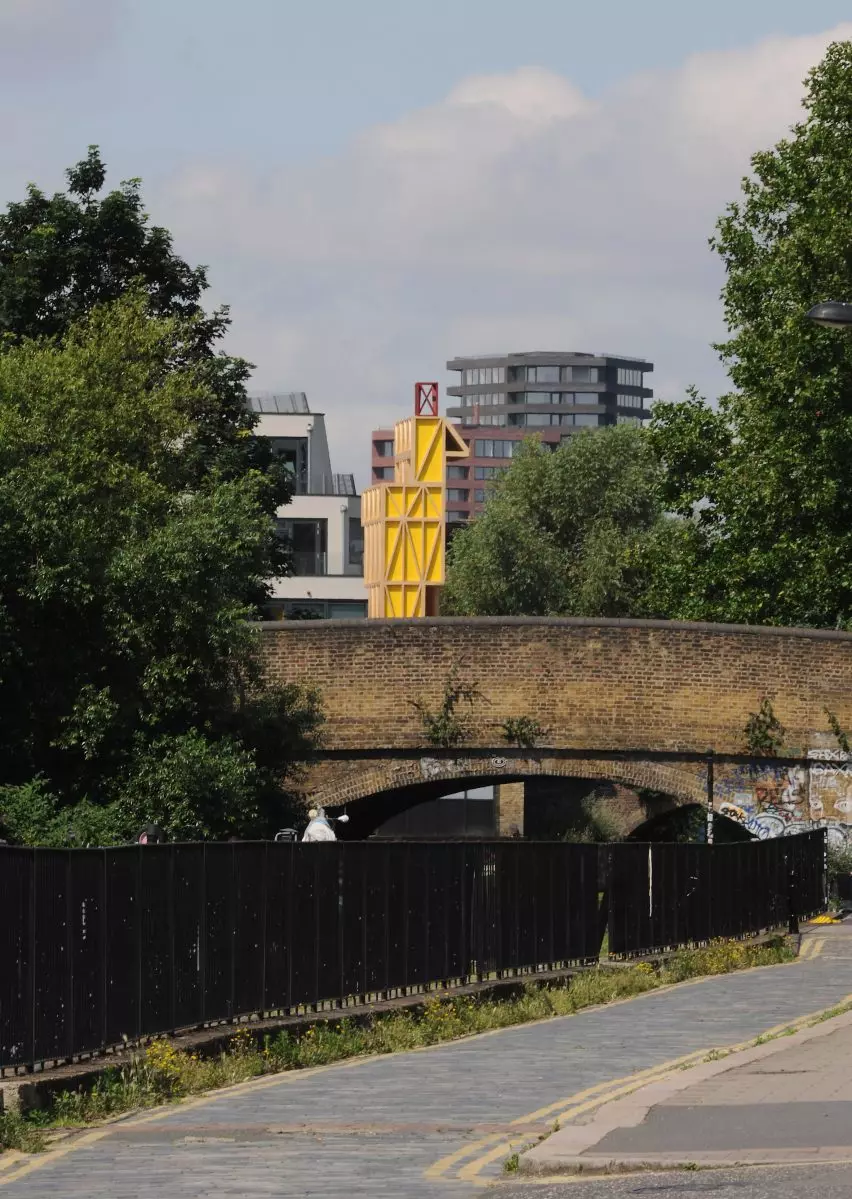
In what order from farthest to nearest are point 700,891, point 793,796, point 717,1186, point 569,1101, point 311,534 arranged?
point 311,534
point 793,796
point 700,891
point 569,1101
point 717,1186

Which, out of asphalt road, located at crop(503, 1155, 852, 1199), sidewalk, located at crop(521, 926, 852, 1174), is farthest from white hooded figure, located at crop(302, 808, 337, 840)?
asphalt road, located at crop(503, 1155, 852, 1199)

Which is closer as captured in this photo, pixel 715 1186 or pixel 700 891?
pixel 715 1186

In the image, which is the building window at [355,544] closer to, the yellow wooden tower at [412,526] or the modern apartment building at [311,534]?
the modern apartment building at [311,534]

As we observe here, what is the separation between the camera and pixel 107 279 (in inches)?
1919

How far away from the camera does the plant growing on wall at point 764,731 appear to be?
4103 cm

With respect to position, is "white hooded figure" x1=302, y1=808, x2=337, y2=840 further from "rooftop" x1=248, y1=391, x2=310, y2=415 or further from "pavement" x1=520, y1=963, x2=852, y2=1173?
"rooftop" x1=248, y1=391, x2=310, y2=415

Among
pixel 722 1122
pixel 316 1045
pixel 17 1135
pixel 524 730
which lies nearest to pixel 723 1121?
pixel 722 1122

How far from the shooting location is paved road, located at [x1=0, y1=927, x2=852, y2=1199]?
9.68 metres

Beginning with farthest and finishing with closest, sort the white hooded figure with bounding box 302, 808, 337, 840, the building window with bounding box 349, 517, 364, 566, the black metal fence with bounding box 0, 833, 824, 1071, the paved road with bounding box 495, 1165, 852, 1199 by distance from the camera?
the building window with bounding box 349, 517, 364, 566, the white hooded figure with bounding box 302, 808, 337, 840, the black metal fence with bounding box 0, 833, 824, 1071, the paved road with bounding box 495, 1165, 852, 1199

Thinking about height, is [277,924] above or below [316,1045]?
above

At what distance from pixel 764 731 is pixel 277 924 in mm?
25500

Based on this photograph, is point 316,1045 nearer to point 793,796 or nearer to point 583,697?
point 583,697

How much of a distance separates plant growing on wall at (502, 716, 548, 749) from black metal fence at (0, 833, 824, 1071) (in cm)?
1379

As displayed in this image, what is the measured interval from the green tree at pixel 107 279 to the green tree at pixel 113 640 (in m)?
9.96
